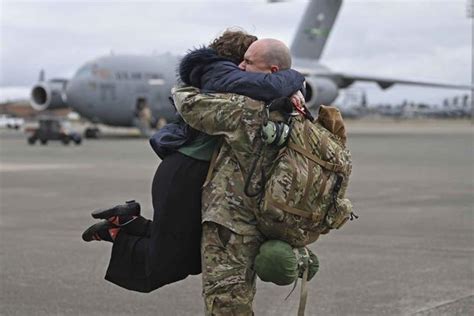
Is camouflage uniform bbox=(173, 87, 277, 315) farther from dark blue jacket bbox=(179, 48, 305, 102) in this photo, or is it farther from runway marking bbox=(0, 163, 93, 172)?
runway marking bbox=(0, 163, 93, 172)

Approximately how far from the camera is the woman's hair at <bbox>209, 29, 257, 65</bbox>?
361cm

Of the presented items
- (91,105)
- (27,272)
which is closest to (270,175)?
(27,272)

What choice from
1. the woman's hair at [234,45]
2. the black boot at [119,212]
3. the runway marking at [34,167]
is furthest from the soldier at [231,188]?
the runway marking at [34,167]

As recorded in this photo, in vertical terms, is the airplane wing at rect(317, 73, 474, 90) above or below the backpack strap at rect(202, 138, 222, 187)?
below

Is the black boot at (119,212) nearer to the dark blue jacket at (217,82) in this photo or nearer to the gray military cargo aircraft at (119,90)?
the dark blue jacket at (217,82)

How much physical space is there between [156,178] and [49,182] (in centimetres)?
1153

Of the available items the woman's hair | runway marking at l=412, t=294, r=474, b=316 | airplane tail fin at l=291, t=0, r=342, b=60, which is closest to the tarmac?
runway marking at l=412, t=294, r=474, b=316

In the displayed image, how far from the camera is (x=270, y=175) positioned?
3344mm

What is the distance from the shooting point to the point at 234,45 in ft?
11.9

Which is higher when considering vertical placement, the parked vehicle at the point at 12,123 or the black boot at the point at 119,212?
→ the black boot at the point at 119,212

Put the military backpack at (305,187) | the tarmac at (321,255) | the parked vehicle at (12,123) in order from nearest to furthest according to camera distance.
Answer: the military backpack at (305,187)
the tarmac at (321,255)
the parked vehicle at (12,123)

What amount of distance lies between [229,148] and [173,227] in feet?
1.32

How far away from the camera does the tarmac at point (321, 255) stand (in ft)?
19.4

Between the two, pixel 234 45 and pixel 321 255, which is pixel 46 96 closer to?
pixel 321 255
